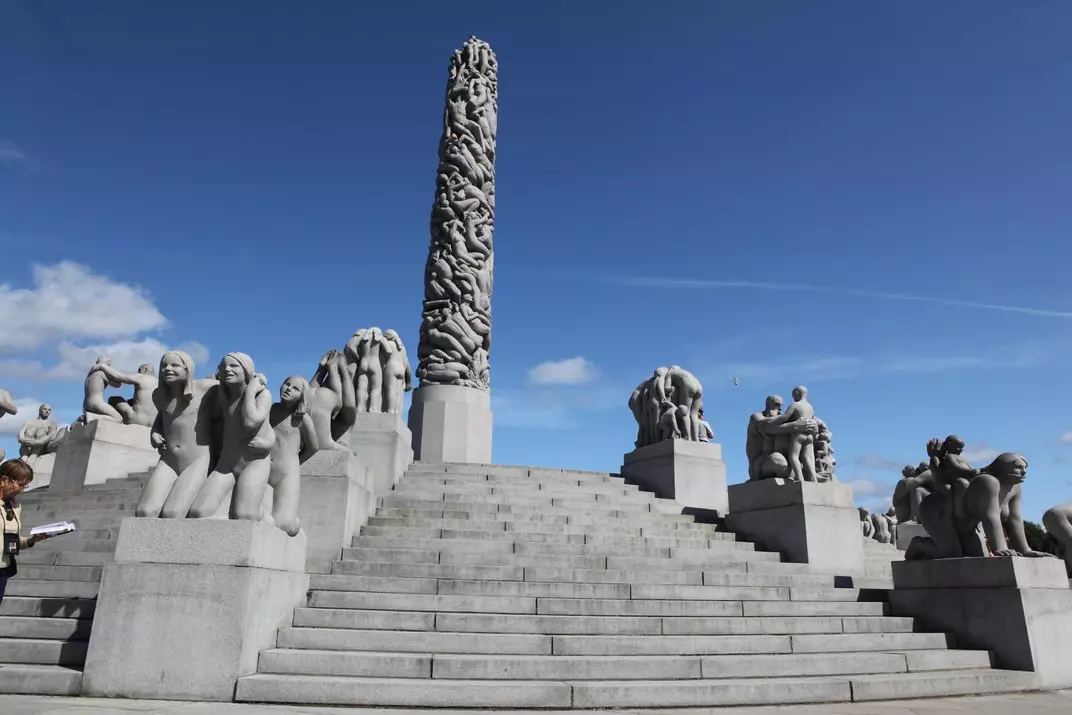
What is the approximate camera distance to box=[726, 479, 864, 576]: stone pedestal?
1055cm

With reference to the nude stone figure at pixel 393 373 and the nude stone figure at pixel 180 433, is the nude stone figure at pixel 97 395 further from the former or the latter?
the nude stone figure at pixel 180 433

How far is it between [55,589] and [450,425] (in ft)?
36.3

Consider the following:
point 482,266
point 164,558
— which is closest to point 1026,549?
point 164,558

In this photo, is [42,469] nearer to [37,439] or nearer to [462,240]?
[37,439]

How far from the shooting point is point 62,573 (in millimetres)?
7988

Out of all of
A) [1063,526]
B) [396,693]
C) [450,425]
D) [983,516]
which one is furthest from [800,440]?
[450,425]

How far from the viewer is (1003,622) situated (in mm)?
8016

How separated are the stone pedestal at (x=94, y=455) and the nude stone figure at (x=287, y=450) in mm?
7720

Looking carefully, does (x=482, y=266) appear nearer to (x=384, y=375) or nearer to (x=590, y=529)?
(x=384, y=375)

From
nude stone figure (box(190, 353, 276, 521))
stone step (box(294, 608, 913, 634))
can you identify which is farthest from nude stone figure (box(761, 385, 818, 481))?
nude stone figure (box(190, 353, 276, 521))

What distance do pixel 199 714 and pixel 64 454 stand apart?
1034 cm

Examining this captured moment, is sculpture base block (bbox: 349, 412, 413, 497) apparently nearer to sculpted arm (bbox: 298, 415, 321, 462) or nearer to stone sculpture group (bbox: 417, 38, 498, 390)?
sculpted arm (bbox: 298, 415, 321, 462)

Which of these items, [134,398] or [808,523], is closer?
[808,523]

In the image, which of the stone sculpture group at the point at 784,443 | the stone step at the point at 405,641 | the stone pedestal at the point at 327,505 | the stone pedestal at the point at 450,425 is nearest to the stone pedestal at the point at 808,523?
the stone sculpture group at the point at 784,443
